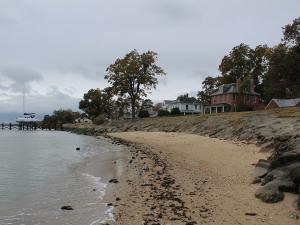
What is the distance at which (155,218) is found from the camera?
11.5m

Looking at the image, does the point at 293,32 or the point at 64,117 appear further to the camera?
the point at 64,117

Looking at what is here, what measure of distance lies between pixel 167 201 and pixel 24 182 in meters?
8.44

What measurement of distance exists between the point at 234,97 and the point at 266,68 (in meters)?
13.3

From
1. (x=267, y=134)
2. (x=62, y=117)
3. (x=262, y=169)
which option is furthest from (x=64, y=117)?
(x=262, y=169)

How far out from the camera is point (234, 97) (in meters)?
84.9

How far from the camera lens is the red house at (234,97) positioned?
84.4 meters

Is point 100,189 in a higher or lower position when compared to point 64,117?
lower

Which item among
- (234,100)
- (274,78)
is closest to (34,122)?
(234,100)

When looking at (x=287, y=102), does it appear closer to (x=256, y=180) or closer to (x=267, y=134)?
(x=267, y=134)

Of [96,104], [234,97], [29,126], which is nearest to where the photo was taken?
[234,97]

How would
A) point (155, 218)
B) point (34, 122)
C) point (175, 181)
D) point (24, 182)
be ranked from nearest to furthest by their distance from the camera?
point (155, 218)
point (175, 181)
point (24, 182)
point (34, 122)

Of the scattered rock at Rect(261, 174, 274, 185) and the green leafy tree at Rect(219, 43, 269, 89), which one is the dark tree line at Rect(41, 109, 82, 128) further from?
the scattered rock at Rect(261, 174, 274, 185)

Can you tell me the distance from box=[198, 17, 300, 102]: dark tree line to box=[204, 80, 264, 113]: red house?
2015mm

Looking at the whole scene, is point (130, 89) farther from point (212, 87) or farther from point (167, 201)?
point (167, 201)
